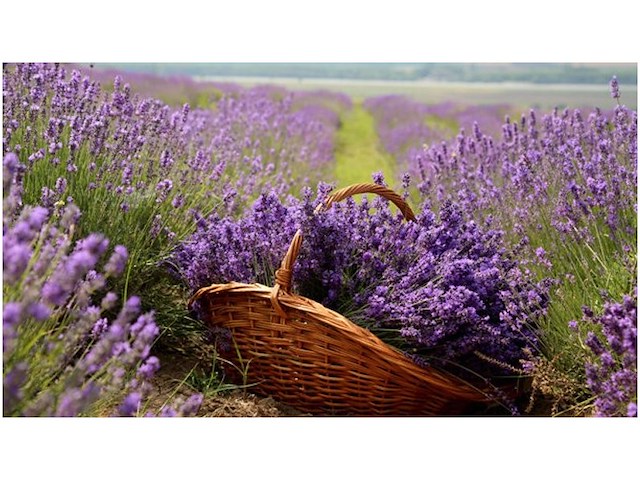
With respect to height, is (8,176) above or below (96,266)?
above

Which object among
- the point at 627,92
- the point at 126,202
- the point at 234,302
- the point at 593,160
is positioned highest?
the point at 627,92

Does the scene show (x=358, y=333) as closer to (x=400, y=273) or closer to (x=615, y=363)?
(x=400, y=273)

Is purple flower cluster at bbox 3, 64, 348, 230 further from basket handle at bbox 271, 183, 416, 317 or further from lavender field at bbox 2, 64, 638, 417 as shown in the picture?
basket handle at bbox 271, 183, 416, 317

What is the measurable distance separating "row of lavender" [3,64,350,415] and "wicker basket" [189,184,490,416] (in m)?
0.28

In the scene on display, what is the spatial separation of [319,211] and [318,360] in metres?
0.45

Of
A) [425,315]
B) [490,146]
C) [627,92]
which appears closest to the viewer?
[425,315]

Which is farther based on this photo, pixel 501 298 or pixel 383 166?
pixel 383 166

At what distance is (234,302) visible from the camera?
2197 mm

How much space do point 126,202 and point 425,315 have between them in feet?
3.32

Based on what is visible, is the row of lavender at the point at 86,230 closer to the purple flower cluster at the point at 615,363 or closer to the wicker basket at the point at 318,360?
the wicker basket at the point at 318,360

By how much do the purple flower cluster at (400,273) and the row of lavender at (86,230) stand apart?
24 cm

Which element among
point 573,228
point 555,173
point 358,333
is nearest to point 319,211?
point 358,333

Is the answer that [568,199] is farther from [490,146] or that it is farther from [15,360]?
[15,360]
